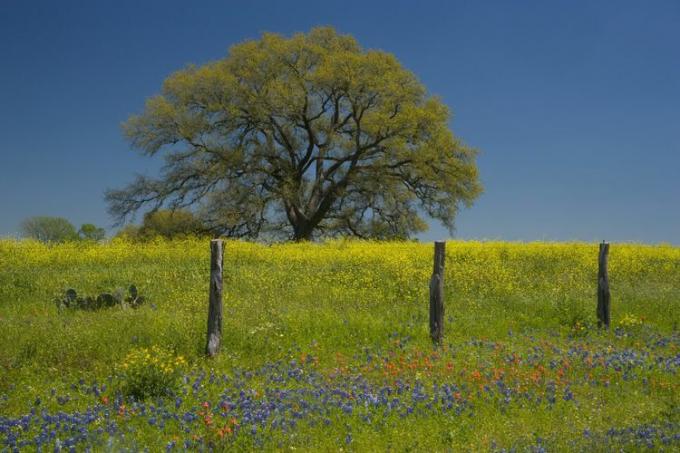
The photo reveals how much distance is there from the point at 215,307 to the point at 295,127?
1277 inches

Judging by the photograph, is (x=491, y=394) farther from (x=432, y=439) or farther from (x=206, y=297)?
(x=206, y=297)

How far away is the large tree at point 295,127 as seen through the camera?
39625 millimetres

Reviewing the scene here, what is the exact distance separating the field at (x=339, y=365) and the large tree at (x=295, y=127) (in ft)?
62.0

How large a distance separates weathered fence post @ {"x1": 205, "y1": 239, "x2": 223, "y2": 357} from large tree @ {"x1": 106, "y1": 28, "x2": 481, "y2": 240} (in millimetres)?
26830

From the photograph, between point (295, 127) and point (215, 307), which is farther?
point (295, 127)

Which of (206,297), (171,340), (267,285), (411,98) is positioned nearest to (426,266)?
(267,285)

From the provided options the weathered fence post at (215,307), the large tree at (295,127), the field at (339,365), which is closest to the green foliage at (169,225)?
the large tree at (295,127)

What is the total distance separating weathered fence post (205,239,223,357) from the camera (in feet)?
38.7

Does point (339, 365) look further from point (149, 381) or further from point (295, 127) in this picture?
point (295, 127)

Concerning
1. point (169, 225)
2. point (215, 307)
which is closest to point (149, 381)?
point (215, 307)

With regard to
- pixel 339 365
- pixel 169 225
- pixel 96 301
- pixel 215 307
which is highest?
pixel 169 225

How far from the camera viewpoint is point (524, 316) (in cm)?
1585

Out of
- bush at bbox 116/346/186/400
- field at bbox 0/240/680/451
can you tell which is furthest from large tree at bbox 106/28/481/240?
bush at bbox 116/346/186/400

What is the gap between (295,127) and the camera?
43188 mm
